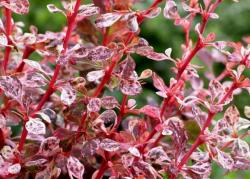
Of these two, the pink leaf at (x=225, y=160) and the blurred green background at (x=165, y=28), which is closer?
the pink leaf at (x=225, y=160)

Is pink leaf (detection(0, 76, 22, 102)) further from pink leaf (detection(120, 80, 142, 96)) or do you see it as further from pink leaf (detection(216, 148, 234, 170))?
pink leaf (detection(216, 148, 234, 170))

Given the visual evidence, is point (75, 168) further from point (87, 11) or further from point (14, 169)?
point (87, 11)

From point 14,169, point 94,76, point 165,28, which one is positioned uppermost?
point 94,76

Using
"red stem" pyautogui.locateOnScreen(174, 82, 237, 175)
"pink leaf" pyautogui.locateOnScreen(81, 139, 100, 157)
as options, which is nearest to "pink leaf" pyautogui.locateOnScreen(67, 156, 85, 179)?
"pink leaf" pyautogui.locateOnScreen(81, 139, 100, 157)

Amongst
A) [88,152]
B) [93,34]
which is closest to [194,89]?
[93,34]

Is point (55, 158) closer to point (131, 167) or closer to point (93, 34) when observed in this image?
point (131, 167)

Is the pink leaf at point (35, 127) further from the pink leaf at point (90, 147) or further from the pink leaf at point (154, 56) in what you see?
the pink leaf at point (154, 56)

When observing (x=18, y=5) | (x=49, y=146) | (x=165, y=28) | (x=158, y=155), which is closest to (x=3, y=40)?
(x=18, y=5)

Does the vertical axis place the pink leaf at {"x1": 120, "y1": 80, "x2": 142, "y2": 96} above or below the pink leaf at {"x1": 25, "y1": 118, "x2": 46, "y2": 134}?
above

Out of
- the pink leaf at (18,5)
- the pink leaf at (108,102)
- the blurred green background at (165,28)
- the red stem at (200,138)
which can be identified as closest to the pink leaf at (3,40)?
the pink leaf at (18,5)
